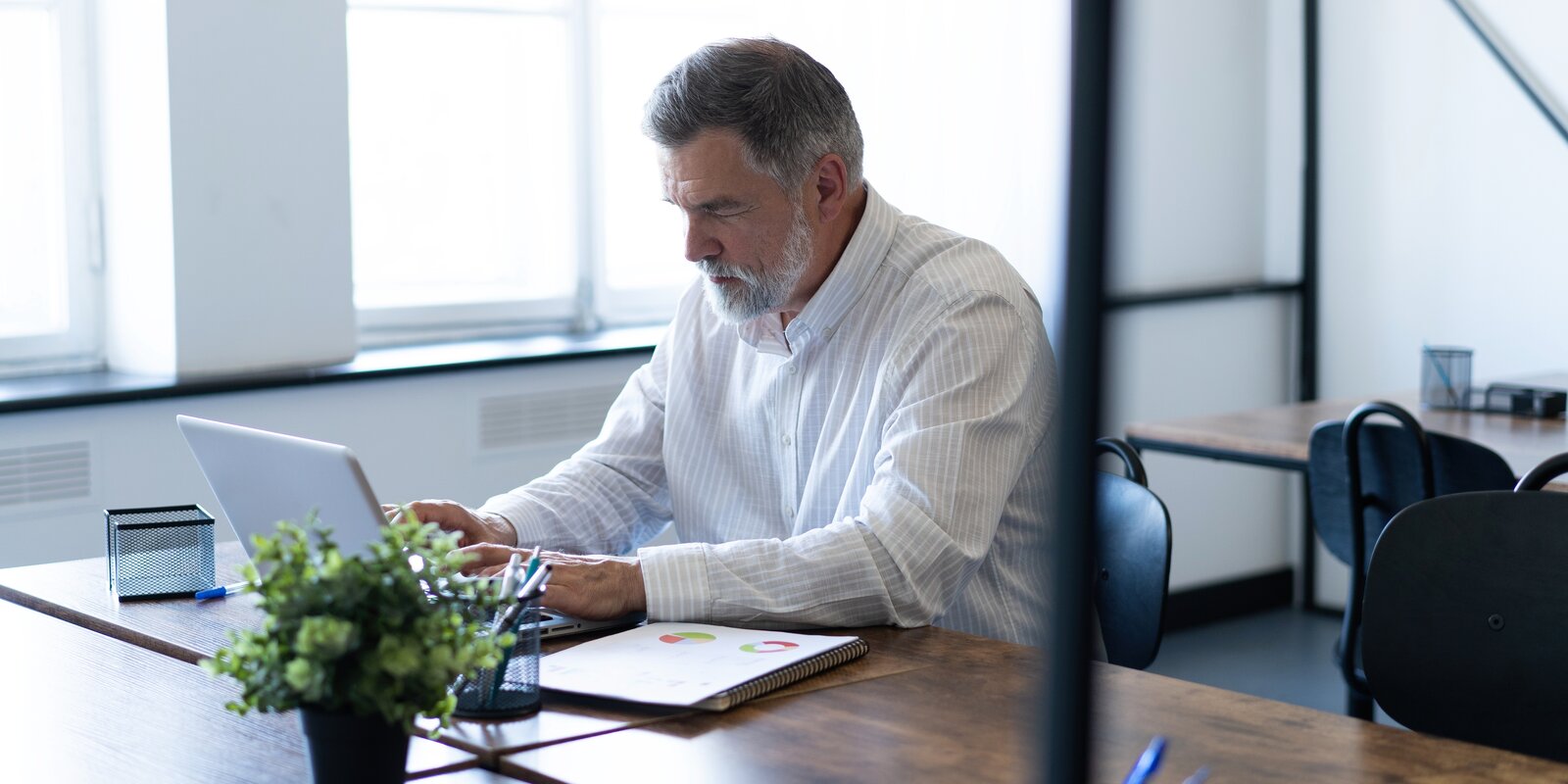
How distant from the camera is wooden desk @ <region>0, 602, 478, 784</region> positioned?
1192 mm

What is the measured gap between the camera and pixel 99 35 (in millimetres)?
3033

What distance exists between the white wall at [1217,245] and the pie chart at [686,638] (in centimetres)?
294

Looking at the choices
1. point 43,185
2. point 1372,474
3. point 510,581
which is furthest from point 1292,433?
point 43,185

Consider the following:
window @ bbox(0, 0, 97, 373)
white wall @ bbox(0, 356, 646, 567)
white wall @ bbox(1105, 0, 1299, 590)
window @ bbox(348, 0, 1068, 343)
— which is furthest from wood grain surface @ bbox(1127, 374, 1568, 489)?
window @ bbox(0, 0, 97, 373)

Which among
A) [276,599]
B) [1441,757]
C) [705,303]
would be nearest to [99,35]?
[705,303]

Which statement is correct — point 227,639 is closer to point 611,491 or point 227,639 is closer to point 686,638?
point 686,638

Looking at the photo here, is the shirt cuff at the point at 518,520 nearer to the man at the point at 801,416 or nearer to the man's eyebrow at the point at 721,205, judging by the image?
the man at the point at 801,416

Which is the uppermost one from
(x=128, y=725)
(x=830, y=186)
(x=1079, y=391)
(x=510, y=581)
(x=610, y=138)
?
(x=610, y=138)

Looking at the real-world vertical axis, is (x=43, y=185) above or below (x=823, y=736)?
above

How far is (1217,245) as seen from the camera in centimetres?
449

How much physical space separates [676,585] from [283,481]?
38 centimetres

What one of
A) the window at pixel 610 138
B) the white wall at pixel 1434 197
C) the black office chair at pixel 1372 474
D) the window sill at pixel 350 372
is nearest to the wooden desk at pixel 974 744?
the black office chair at pixel 1372 474

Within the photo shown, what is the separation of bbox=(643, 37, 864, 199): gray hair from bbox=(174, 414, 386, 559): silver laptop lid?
1.90ft

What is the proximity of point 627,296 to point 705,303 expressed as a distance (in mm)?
1840
